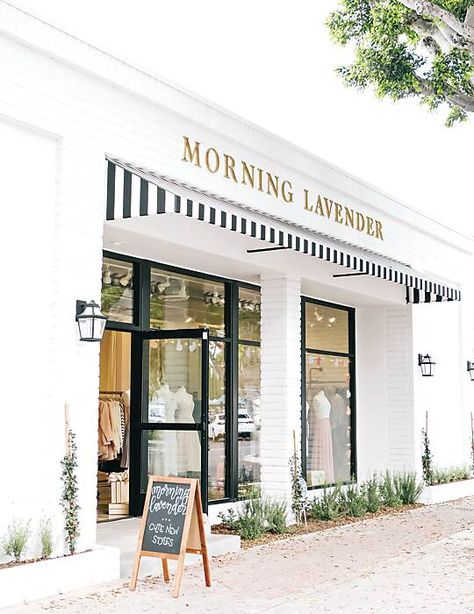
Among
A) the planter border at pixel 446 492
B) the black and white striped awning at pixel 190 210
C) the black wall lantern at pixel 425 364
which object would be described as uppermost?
the black and white striped awning at pixel 190 210

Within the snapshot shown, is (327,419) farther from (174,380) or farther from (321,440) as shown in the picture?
(174,380)

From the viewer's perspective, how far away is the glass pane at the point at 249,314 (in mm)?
11445

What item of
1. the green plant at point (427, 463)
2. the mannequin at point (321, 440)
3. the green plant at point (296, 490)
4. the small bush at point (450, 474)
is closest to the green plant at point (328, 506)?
the green plant at point (296, 490)

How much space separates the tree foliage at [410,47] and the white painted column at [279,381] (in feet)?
9.62

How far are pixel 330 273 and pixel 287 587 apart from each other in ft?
18.4

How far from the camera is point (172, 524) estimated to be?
6.92m

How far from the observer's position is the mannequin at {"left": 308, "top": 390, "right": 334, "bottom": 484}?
42.2 ft

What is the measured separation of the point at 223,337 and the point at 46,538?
459 cm

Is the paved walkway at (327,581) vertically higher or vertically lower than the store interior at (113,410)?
lower

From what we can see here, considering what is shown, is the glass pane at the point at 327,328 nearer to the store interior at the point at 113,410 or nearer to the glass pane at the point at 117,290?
the store interior at the point at 113,410

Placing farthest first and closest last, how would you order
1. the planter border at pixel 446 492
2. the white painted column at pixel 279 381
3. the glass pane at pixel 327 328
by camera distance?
the planter border at pixel 446 492 → the glass pane at pixel 327 328 → the white painted column at pixel 279 381

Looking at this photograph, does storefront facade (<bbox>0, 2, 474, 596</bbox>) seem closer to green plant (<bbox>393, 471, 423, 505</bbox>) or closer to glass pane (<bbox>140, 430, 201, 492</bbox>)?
glass pane (<bbox>140, 430, 201, 492</bbox>)

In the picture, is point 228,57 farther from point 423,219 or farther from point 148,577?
point 148,577

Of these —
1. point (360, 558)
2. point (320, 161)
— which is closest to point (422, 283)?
point (320, 161)
